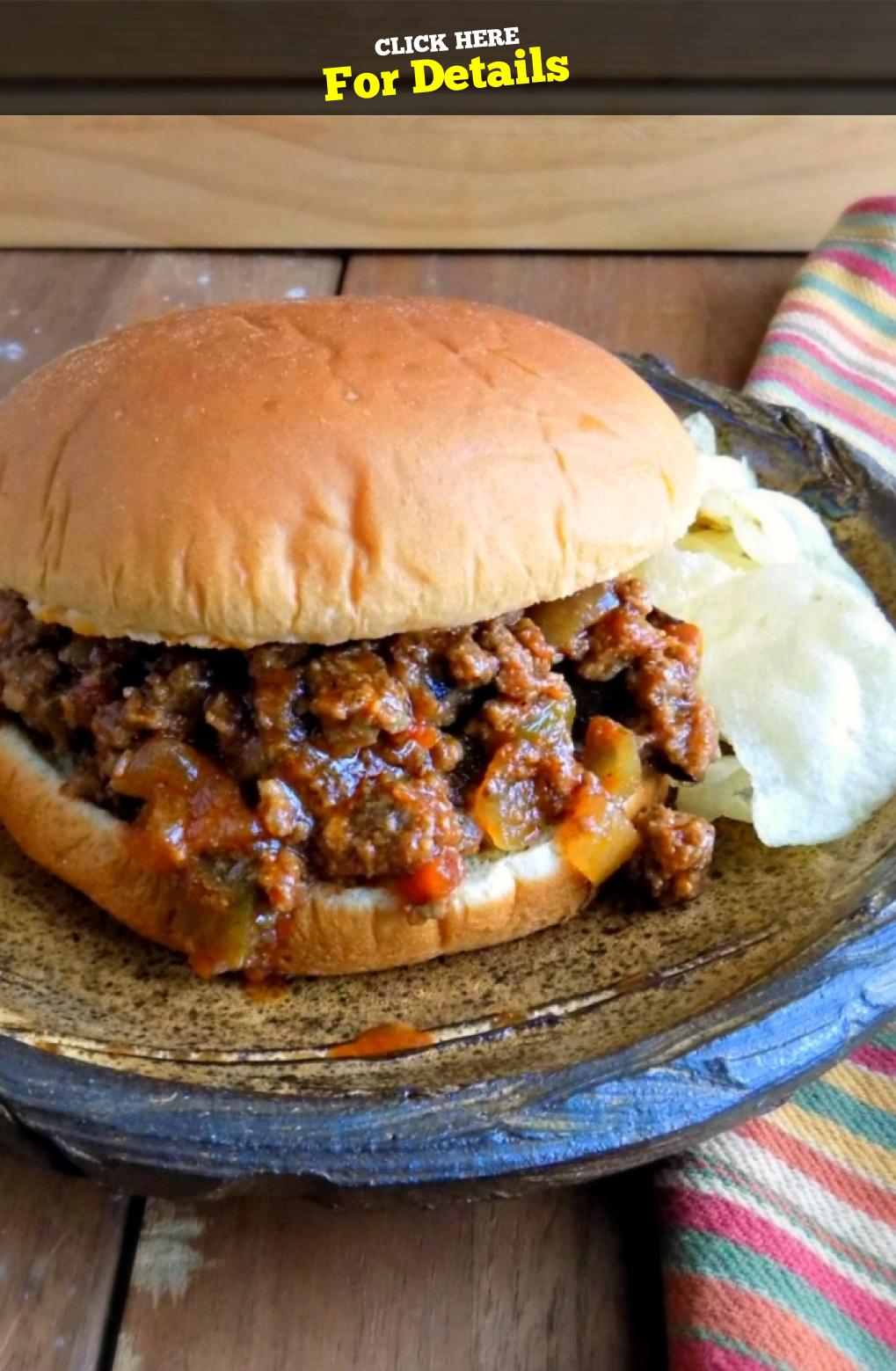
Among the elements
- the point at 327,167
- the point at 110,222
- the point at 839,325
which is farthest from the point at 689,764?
the point at 110,222

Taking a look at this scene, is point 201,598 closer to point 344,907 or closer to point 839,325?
point 344,907

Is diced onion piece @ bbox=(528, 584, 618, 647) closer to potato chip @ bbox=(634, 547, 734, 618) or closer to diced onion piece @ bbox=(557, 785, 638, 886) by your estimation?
diced onion piece @ bbox=(557, 785, 638, 886)

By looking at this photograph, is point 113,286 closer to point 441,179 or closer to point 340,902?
point 441,179

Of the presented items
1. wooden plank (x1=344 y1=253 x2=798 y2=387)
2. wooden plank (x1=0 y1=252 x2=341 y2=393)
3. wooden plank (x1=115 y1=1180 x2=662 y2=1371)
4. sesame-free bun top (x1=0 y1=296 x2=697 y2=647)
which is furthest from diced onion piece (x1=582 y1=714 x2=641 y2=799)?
wooden plank (x1=0 y1=252 x2=341 y2=393)

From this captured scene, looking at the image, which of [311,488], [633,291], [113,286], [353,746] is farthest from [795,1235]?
[113,286]

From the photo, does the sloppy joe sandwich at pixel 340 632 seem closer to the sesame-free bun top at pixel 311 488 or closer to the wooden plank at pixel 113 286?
the sesame-free bun top at pixel 311 488
